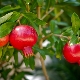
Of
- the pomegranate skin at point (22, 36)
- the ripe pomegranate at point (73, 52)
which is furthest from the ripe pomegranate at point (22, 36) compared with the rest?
the ripe pomegranate at point (73, 52)

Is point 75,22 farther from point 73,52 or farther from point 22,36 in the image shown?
point 22,36

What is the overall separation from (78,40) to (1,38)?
10.6 inches

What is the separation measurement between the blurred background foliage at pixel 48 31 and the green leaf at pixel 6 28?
0.01 metres

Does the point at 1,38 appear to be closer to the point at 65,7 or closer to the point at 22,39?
the point at 22,39

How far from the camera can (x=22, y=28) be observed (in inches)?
24.7

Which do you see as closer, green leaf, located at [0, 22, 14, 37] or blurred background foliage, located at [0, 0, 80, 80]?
green leaf, located at [0, 22, 14, 37]

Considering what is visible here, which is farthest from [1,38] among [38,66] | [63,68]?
[38,66]

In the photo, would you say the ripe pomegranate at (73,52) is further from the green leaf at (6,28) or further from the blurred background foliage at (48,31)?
the green leaf at (6,28)

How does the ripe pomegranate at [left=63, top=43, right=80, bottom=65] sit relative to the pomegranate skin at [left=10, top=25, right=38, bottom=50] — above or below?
below

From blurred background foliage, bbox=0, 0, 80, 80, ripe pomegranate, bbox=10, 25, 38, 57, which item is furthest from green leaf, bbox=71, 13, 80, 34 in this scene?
ripe pomegranate, bbox=10, 25, 38, 57

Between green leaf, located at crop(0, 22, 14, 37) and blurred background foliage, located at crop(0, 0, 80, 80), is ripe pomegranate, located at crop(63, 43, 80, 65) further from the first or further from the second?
green leaf, located at crop(0, 22, 14, 37)

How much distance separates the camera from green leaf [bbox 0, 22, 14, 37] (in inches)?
25.0

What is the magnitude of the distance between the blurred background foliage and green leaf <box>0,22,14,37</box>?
14 millimetres

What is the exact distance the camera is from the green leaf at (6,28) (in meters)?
0.64
